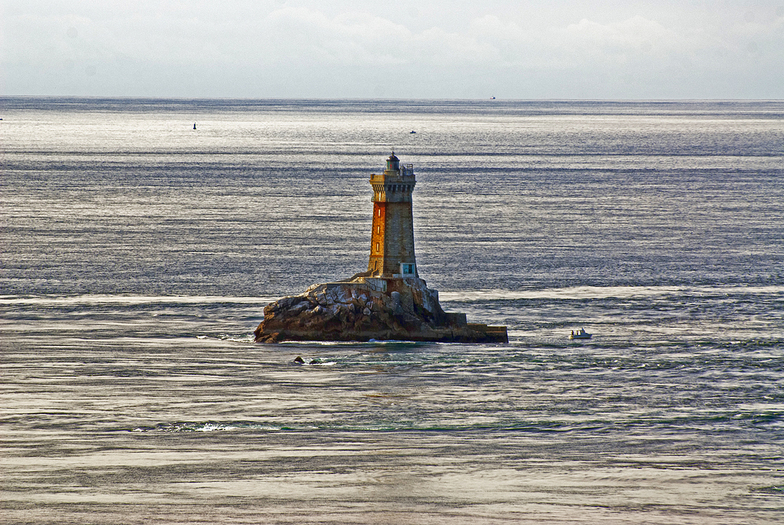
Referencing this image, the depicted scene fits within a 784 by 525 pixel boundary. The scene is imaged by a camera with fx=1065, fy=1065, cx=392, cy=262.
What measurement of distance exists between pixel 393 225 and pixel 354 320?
5.58m

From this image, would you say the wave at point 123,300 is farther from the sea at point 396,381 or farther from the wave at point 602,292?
the wave at point 602,292

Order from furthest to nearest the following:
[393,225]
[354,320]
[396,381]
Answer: [393,225] < [354,320] < [396,381]

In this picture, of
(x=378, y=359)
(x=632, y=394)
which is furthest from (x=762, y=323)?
(x=378, y=359)

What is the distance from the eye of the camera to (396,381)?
45.5 m

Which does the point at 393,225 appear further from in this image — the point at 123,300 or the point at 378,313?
the point at 123,300

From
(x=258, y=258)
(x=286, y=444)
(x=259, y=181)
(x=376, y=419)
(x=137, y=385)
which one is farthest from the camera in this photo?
(x=259, y=181)

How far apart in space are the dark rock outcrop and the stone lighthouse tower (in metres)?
1.64

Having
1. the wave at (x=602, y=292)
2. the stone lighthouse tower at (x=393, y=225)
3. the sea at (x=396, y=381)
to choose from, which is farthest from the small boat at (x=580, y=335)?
the wave at (x=602, y=292)

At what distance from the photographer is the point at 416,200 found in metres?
120

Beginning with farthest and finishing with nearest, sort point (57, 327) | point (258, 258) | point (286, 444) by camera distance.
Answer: point (258, 258)
point (57, 327)
point (286, 444)

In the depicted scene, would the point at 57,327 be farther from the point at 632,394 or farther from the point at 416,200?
the point at 416,200

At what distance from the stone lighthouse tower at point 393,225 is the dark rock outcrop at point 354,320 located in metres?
1.64

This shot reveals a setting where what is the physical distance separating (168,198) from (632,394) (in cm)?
8501

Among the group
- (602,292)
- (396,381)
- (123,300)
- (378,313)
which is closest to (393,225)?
(378,313)
